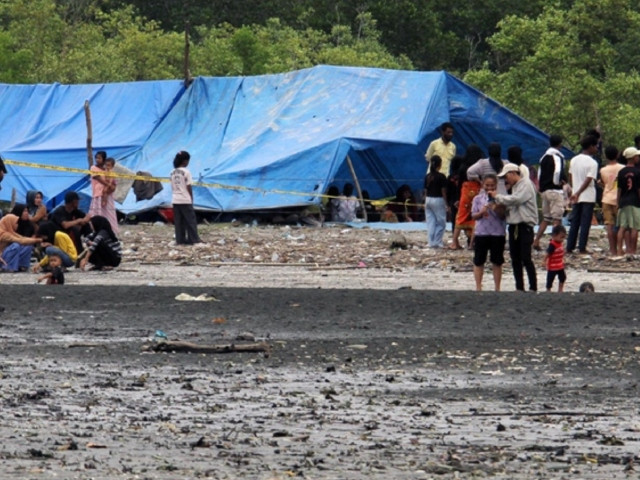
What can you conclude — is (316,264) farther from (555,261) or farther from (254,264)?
(555,261)

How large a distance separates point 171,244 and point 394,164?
875 cm

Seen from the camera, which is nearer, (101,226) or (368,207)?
(101,226)

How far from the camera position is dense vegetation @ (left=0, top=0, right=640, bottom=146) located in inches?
1626

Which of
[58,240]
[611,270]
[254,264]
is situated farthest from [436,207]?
[58,240]

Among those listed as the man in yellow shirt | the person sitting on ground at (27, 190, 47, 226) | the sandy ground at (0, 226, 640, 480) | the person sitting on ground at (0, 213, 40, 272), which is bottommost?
the sandy ground at (0, 226, 640, 480)

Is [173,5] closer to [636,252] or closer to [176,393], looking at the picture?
[636,252]

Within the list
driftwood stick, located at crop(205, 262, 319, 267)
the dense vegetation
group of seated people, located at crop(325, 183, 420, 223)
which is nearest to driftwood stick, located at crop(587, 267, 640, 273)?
driftwood stick, located at crop(205, 262, 319, 267)

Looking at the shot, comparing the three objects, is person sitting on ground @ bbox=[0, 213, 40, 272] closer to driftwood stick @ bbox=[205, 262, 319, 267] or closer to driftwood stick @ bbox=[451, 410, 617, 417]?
driftwood stick @ bbox=[205, 262, 319, 267]

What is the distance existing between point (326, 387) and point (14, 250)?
1021 centimetres

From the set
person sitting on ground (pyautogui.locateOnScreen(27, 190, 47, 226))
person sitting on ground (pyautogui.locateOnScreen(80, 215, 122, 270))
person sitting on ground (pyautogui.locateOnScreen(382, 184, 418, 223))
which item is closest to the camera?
person sitting on ground (pyautogui.locateOnScreen(80, 215, 122, 270))

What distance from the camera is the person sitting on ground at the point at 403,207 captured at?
1171 inches

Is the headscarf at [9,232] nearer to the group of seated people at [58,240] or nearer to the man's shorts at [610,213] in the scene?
the group of seated people at [58,240]

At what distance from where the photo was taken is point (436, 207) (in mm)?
22453

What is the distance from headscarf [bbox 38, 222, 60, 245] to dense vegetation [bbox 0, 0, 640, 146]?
68.9 ft
